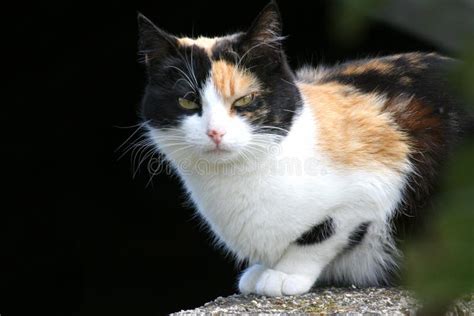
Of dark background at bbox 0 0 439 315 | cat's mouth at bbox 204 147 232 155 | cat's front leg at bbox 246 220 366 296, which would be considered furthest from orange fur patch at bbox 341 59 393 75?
dark background at bbox 0 0 439 315

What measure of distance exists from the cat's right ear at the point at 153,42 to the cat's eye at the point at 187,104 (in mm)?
214

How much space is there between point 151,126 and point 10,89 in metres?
2.91

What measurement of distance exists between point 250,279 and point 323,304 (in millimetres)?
418

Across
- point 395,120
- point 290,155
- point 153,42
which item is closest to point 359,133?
point 395,120

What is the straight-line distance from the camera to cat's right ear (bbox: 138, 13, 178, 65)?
2.47m

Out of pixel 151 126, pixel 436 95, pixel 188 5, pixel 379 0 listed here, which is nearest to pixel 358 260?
pixel 436 95

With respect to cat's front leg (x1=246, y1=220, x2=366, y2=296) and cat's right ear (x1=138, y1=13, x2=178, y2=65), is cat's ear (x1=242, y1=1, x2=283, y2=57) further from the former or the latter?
cat's front leg (x1=246, y1=220, x2=366, y2=296)

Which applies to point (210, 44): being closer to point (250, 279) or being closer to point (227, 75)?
point (227, 75)

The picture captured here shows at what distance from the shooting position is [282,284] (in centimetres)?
243

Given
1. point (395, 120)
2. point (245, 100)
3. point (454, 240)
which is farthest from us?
point (395, 120)

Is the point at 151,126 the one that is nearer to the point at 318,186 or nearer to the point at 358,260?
the point at 318,186

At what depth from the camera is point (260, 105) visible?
2.37 metres

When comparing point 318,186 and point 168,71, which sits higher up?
point 168,71

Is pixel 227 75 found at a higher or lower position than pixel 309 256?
higher
